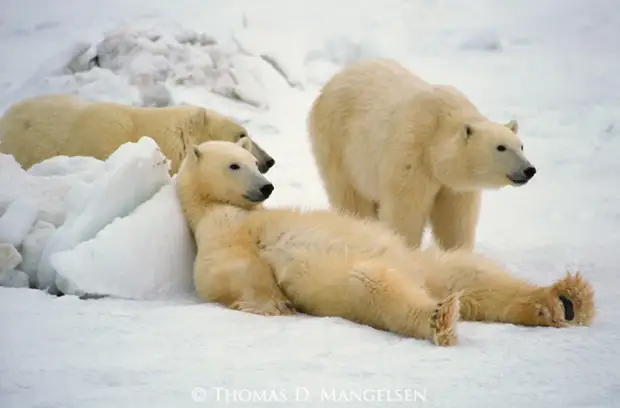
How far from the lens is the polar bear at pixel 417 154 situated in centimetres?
304

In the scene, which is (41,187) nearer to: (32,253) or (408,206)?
(32,253)

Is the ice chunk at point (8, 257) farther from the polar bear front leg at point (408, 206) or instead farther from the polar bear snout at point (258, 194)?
the polar bear front leg at point (408, 206)

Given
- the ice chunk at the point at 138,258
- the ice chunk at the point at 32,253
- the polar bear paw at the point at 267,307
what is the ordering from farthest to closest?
the ice chunk at the point at 32,253 → the ice chunk at the point at 138,258 → the polar bear paw at the point at 267,307

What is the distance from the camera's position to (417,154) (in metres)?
3.15

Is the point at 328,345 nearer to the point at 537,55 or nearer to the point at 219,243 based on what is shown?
the point at 219,243

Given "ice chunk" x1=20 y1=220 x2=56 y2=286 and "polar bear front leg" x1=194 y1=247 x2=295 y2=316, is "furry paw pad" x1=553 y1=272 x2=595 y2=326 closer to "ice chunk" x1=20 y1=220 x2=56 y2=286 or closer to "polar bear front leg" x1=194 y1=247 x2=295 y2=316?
"polar bear front leg" x1=194 y1=247 x2=295 y2=316

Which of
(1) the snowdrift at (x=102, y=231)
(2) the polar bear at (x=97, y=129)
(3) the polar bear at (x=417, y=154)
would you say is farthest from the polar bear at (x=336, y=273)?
(2) the polar bear at (x=97, y=129)

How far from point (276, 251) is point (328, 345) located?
65 centimetres

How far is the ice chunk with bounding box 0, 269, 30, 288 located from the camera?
2.59 meters

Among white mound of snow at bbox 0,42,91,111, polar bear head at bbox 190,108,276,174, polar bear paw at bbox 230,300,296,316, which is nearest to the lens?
polar bear paw at bbox 230,300,296,316

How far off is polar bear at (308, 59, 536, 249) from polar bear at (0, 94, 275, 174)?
60cm

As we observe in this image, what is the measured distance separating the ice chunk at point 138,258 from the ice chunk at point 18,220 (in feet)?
0.87

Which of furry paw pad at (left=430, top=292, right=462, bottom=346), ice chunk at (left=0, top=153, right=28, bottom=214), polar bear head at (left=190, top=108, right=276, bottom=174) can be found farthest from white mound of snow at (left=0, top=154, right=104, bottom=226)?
furry paw pad at (left=430, top=292, right=462, bottom=346)

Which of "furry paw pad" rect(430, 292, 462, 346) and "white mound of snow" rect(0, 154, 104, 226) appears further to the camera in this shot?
"white mound of snow" rect(0, 154, 104, 226)
